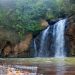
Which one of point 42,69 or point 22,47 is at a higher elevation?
point 22,47

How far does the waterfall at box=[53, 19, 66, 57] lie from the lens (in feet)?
Result: 97.4

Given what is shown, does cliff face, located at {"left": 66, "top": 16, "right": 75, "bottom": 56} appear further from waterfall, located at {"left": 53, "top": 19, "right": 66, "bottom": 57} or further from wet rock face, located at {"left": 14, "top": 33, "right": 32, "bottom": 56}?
wet rock face, located at {"left": 14, "top": 33, "right": 32, "bottom": 56}

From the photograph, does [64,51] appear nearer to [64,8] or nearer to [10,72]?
[64,8]

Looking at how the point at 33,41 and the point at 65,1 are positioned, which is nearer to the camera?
the point at 33,41

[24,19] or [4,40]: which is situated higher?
[24,19]

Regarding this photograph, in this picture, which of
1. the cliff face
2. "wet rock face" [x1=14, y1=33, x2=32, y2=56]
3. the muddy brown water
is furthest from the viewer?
"wet rock face" [x1=14, y1=33, x2=32, y2=56]

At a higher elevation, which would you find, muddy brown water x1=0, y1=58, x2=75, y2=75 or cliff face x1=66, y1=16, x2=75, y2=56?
cliff face x1=66, y1=16, x2=75, y2=56

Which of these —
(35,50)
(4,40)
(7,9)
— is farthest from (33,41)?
(7,9)

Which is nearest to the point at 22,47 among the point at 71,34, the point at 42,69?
the point at 71,34

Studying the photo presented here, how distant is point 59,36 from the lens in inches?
1194

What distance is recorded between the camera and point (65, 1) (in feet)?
112

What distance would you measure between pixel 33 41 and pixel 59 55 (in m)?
3.01

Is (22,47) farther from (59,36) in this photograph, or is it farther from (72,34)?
(72,34)

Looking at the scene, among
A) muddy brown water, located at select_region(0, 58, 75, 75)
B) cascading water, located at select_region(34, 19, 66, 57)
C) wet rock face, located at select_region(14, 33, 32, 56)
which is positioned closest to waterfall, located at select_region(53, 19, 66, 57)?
cascading water, located at select_region(34, 19, 66, 57)
